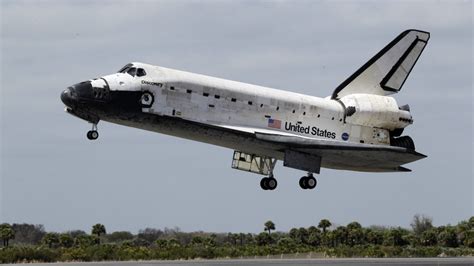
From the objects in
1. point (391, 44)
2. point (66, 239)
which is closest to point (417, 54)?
point (391, 44)

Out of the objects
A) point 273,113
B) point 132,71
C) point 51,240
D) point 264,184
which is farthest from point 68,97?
point 51,240

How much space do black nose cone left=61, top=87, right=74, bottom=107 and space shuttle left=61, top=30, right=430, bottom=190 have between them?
3 centimetres

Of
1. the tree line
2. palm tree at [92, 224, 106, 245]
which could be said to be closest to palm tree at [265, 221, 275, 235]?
the tree line

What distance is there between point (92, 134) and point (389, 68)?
41.6ft

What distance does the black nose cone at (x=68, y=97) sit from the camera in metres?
36.7

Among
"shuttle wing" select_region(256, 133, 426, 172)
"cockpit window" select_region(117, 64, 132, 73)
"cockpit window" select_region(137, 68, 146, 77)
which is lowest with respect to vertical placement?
"shuttle wing" select_region(256, 133, 426, 172)

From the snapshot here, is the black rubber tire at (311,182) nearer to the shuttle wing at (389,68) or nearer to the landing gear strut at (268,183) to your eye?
the landing gear strut at (268,183)

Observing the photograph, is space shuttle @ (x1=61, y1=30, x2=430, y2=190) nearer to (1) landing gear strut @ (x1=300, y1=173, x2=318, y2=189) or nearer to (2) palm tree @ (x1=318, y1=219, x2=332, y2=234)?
(1) landing gear strut @ (x1=300, y1=173, x2=318, y2=189)

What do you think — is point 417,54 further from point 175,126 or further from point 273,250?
point 273,250

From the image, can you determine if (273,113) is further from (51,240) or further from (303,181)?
(51,240)

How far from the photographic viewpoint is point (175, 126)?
38.1m

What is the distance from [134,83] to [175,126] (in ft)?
6.63

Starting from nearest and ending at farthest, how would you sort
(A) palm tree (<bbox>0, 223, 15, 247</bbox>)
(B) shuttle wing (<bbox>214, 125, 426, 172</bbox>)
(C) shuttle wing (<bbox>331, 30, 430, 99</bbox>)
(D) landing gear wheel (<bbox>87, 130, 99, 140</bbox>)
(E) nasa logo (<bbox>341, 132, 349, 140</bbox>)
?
1. (D) landing gear wheel (<bbox>87, 130, 99, 140</bbox>)
2. (B) shuttle wing (<bbox>214, 125, 426, 172</bbox>)
3. (E) nasa logo (<bbox>341, 132, 349, 140</bbox>)
4. (C) shuttle wing (<bbox>331, 30, 430, 99</bbox>)
5. (A) palm tree (<bbox>0, 223, 15, 247</bbox>)

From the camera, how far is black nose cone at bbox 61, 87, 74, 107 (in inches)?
1443
